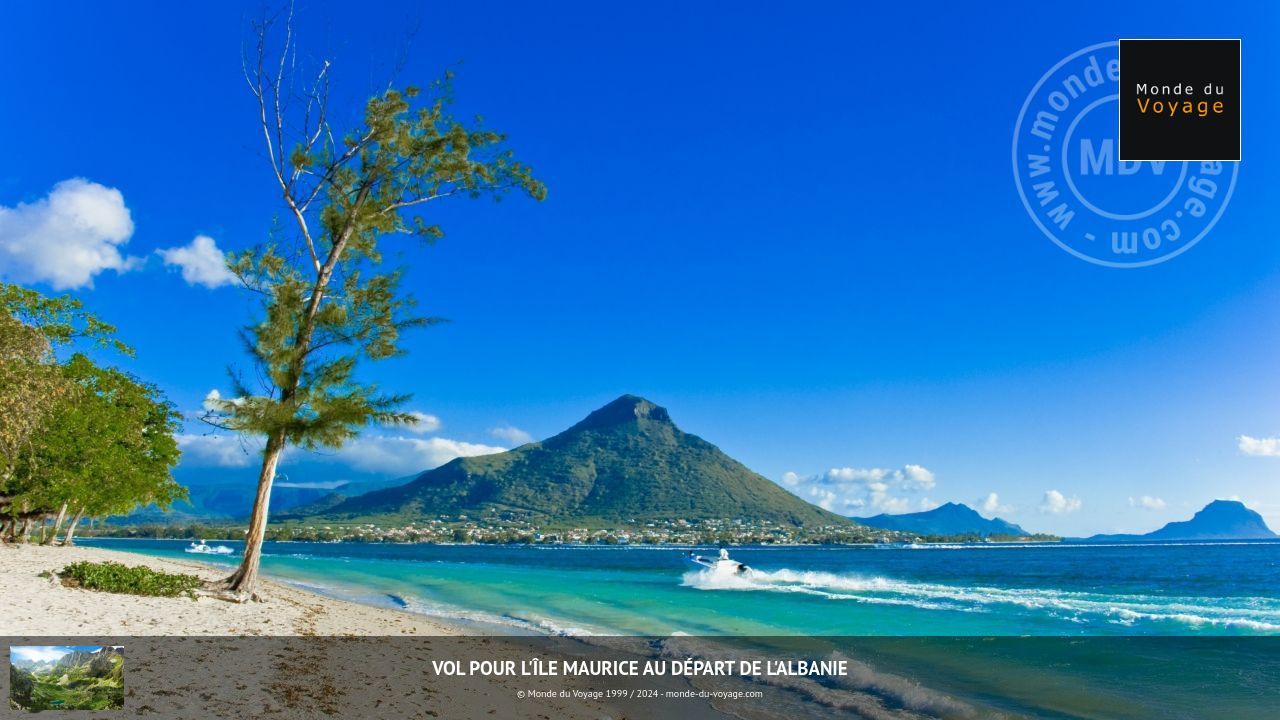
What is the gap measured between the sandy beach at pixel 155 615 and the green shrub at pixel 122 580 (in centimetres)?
38

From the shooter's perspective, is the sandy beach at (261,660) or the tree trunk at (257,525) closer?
the sandy beach at (261,660)

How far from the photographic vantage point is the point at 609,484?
168375mm

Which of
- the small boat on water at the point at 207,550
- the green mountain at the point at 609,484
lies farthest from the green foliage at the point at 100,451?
the green mountain at the point at 609,484

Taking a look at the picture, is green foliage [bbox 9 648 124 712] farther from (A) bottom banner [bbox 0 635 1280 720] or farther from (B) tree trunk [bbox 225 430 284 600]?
(B) tree trunk [bbox 225 430 284 600]

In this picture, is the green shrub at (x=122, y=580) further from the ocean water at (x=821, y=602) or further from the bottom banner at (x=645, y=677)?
the ocean water at (x=821, y=602)

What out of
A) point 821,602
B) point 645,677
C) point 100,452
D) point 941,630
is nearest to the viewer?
point 645,677

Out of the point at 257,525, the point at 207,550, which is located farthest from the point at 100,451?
the point at 207,550

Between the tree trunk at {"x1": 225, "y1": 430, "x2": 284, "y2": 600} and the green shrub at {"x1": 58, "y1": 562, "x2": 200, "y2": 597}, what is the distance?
103 cm

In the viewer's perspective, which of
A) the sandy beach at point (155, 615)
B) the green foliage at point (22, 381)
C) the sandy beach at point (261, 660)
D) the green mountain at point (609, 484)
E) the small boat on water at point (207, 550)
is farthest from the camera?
the green mountain at point (609, 484)

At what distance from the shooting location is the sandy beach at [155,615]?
11.2 m

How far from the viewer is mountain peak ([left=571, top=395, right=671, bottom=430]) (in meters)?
191

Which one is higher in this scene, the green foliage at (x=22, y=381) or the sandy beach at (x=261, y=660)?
the green foliage at (x=22, y=381)

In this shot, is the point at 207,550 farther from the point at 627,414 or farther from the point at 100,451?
the point at 627,414

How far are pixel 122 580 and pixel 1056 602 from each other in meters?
35.6
